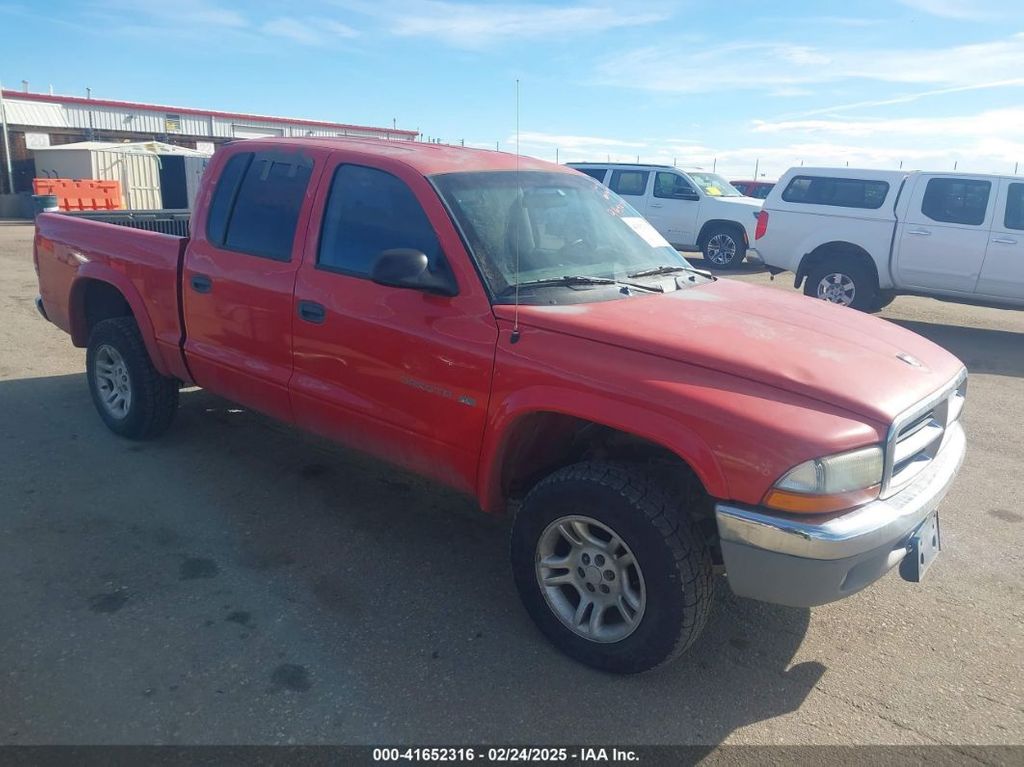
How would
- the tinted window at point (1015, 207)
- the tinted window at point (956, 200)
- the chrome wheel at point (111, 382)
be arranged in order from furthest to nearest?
the tinted window at point (956, 200)
the tinted window at point (1015, 207)
the chrome wheel at point (111, 382)

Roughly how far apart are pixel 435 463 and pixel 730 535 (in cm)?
137

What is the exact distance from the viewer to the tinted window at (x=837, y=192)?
1037cm

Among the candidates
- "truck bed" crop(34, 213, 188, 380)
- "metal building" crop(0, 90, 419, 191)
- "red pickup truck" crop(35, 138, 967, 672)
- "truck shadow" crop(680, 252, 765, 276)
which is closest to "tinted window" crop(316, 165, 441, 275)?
"red pickup truck" crop(35, 138, 967, 672)

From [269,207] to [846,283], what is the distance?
857cm

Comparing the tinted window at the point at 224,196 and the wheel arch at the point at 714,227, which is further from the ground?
the tinted window at the point at 224,196

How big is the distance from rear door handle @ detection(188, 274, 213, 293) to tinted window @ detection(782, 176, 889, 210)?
28.8ft

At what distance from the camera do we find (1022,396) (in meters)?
7.23

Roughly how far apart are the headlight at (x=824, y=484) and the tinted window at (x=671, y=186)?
44.7ft

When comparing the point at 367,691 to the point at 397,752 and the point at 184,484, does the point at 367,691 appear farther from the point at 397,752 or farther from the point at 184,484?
the point at 184,484

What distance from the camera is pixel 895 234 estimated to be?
10.1 metres

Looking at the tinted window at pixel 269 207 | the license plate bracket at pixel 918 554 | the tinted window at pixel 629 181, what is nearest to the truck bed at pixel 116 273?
the tinted window at pixel 269 207

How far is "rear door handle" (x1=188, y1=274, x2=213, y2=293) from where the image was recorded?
4.35 meters

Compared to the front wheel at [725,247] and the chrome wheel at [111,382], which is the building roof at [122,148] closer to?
the front wheel at [725,247]

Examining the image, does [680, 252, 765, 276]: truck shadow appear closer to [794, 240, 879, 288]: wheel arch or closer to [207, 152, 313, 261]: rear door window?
[794, 240, 879, 288]: wheel arch
